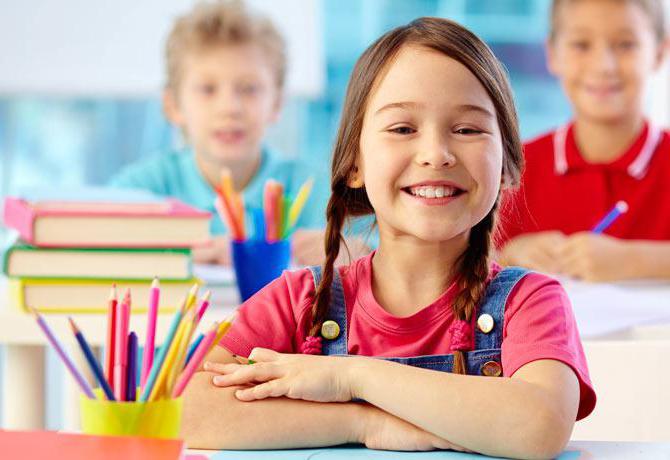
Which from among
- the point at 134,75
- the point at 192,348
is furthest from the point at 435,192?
the point at 134,75

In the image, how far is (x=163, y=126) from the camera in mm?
3607

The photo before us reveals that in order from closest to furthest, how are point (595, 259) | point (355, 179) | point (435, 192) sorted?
point (435, 192), point (355, 179), point (595, 259)

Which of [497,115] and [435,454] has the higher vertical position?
[497,115]

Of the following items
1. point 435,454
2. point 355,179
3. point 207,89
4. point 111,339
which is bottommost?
point 435,454

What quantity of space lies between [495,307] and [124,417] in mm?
394

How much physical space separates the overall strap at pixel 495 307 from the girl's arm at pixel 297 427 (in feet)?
0.47

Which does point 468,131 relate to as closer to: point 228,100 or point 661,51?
point 228,100

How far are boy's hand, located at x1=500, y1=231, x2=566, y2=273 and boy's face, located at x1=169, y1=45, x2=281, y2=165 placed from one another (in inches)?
24.7

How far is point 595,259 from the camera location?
76.0 inches

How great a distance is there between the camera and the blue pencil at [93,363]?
752 mm

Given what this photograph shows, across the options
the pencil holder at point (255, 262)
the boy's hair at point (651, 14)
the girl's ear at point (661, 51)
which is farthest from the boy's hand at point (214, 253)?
the girl's ear at point (661, 51)

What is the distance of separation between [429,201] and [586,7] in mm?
1462

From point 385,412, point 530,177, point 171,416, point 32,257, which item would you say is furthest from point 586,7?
point 171,416

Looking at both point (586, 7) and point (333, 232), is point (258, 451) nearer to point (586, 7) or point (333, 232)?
point (333, 232)
